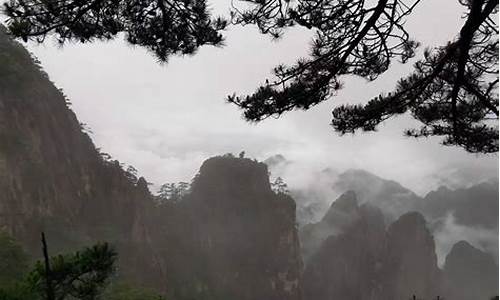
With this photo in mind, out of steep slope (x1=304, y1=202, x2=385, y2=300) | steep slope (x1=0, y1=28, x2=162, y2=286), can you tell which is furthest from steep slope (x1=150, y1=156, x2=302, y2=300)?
steep slope (x1=304, y1=202, x2=385, y2=300)

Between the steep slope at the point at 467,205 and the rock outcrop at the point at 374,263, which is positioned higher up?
the steep slope at the point at 467,205

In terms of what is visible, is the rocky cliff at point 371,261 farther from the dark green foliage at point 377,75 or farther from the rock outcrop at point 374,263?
the dark green foliage at point 377,75

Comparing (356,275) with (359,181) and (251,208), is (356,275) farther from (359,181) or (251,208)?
(359,181)

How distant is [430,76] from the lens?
5.62 meters

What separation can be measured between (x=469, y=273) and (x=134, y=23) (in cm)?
8762

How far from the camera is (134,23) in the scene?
559 cm

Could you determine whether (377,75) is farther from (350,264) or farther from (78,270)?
(350,264)

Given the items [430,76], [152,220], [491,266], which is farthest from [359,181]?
[430,76]

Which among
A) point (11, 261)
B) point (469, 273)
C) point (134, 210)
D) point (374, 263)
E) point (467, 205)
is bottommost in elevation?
point (11, 261)

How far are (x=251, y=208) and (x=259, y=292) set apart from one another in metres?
8.08

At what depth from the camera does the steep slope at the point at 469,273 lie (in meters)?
79.5

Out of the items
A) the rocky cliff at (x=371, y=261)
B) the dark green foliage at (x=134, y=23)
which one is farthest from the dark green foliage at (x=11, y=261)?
the rocky cliff at (x=371, y=261)

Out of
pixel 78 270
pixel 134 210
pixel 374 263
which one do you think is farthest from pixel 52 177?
pixel 374 263

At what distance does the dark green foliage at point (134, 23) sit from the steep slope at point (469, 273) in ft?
262
